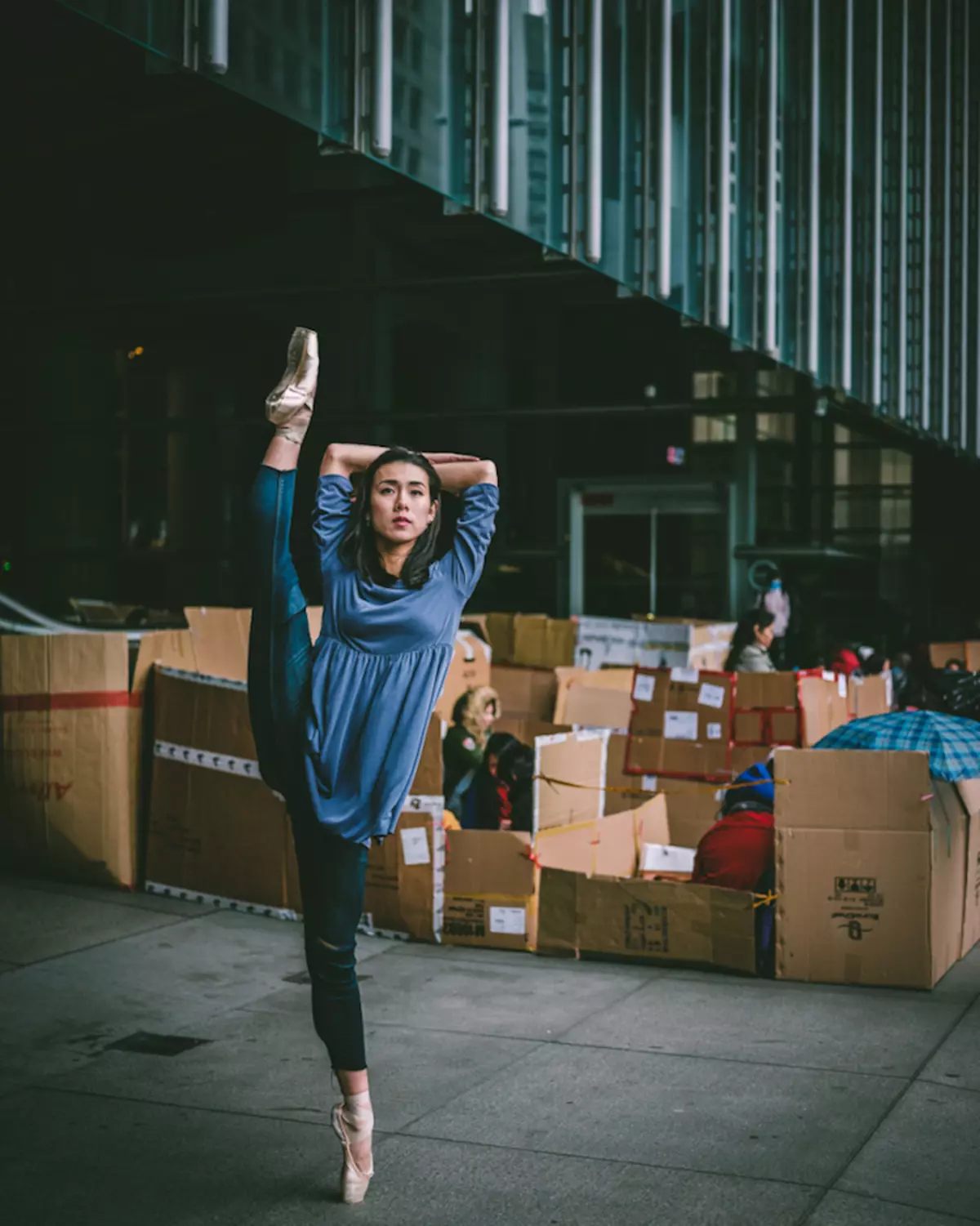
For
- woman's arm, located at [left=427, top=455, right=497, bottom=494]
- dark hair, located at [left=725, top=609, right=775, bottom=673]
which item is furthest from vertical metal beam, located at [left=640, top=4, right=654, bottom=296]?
woman's arm, located at [left=427, top=455, right=497, bottom=494]

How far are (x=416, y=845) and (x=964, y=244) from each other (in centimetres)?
1324

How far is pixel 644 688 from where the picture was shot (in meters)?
9.28

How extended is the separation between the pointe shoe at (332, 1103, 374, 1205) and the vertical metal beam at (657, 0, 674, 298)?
24.5ft

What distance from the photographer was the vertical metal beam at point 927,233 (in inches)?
623

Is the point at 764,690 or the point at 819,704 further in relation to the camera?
the point at 819,704

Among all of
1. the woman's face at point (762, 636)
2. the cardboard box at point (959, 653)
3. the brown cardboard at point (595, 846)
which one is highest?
the woman's face at point (762, 636)

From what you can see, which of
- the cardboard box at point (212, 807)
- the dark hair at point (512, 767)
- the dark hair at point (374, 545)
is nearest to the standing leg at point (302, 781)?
the dark hair at point (374, 545)

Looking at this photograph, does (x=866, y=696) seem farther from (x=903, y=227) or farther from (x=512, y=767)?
(x=903, y=227)

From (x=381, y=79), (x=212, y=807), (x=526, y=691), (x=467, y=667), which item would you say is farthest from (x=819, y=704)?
(x=381, y=79)

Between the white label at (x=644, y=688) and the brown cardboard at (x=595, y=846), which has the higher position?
the white label at (x=644, y=688)

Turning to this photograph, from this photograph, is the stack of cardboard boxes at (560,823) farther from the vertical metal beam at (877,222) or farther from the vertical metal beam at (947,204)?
the vertical metal beam at (947,204)

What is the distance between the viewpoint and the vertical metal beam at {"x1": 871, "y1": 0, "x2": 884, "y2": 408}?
1427cm

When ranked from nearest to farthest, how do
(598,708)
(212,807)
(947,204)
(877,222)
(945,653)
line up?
→ 1. (212,807)
2. (598,708)
3. (945,653)
4. (877,222)
5. (947,204)

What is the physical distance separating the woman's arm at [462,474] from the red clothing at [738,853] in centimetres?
292
